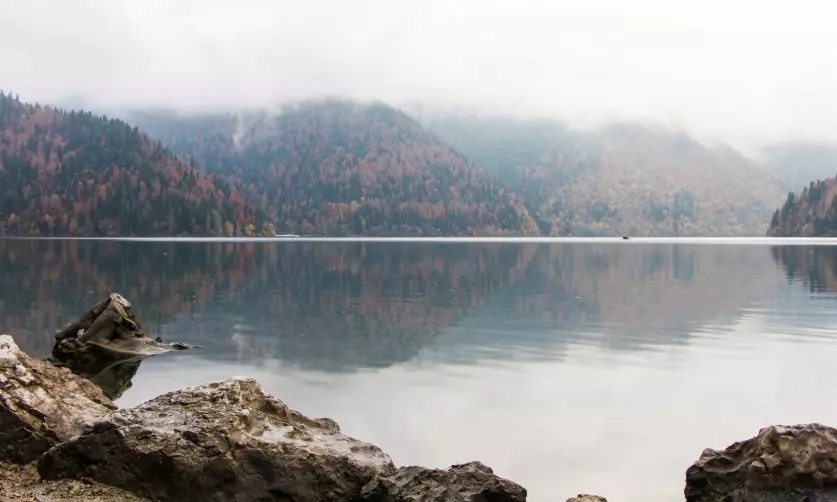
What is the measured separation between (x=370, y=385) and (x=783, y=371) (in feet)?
49.7

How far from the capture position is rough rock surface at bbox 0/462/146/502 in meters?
10.9

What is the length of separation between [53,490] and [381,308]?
118 ft

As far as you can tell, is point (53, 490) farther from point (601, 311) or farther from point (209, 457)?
point (601, 311)

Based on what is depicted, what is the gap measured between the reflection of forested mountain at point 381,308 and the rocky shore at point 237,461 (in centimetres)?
1407

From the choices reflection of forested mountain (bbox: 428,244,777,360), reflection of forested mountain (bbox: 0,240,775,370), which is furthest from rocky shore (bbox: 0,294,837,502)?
reflection of forested mountain (bbox: 428,244,777,360)

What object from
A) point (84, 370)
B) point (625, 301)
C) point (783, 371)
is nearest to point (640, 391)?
point (783, 371)

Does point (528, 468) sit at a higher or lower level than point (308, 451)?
lower

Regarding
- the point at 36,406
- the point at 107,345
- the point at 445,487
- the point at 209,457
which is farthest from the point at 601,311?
the point at 36,406

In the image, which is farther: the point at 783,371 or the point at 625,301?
the point at 625,301

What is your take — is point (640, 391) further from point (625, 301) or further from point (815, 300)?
point (815, 300)

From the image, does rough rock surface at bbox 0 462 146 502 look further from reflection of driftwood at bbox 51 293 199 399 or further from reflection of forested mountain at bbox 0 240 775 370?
reflection of forested mountain at bbox 0 240 775 370

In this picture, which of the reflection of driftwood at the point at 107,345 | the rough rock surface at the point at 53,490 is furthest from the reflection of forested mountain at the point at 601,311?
the rough rock surface at the point at 53,490

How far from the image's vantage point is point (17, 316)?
131 feet

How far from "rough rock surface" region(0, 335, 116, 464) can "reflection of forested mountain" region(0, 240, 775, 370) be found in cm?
1271
